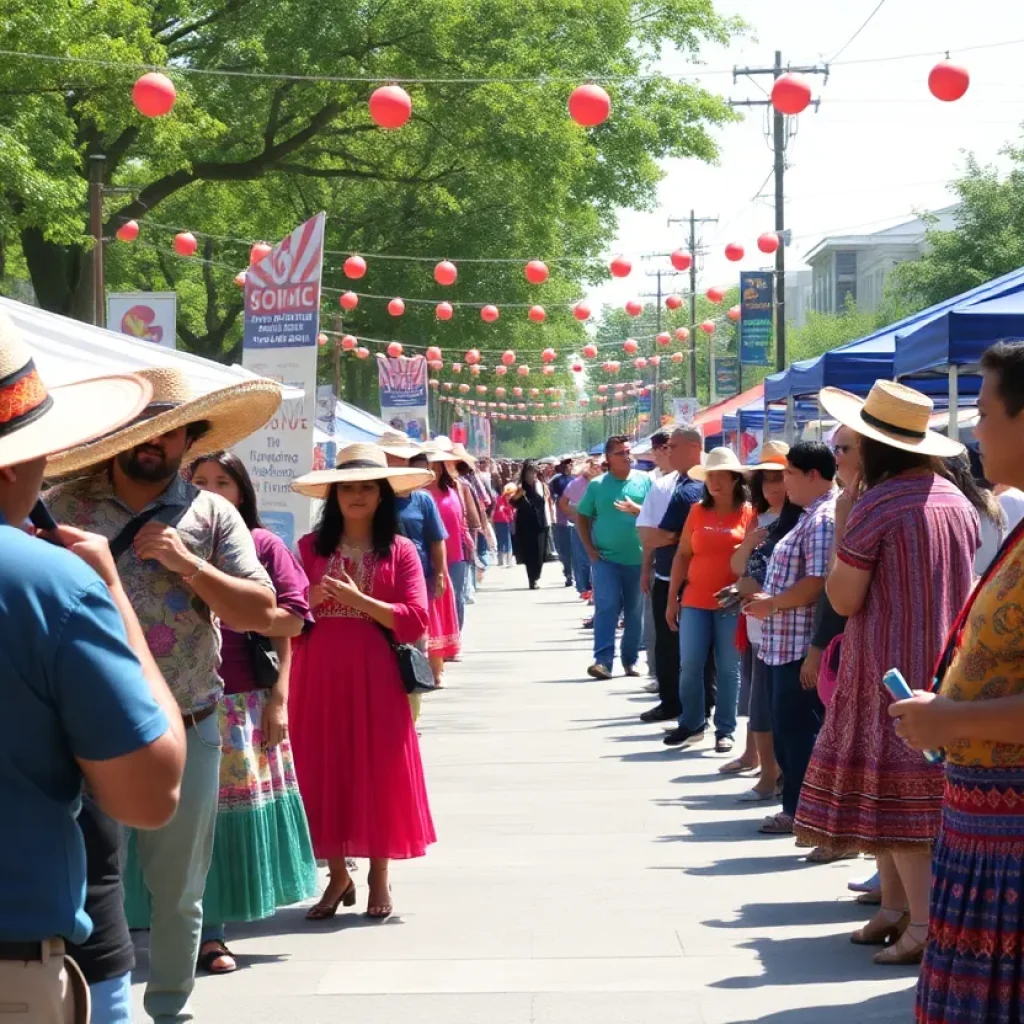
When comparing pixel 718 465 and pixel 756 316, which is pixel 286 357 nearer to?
pixel 718 465

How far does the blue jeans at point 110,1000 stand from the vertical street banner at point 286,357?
6478 mm

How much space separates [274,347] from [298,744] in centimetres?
407

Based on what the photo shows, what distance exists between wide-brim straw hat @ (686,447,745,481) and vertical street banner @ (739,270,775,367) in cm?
2387

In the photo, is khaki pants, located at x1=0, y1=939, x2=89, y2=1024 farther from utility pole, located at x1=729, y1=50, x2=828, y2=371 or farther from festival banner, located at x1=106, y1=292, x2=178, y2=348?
utility pole, located at x1=729, y1=50, x2=828, y2=371

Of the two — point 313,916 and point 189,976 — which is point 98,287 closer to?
point 313,916

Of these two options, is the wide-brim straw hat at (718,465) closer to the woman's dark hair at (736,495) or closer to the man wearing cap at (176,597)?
the woman's dark hair at (736,495)

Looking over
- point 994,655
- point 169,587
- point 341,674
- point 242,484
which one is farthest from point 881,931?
point 994,655

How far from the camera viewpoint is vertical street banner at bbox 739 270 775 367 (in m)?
35.5

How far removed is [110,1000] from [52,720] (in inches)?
49.0

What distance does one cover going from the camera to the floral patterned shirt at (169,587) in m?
5.41

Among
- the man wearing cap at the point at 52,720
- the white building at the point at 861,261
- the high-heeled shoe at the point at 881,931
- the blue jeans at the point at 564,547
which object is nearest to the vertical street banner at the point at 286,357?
the high-heeled shoe at the point at 881,931

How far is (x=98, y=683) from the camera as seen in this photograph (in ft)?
8.27

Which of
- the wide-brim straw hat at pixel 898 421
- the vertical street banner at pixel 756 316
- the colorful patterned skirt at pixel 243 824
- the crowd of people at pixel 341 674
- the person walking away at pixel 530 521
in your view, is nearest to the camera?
the crowd of people at pixel 341 674

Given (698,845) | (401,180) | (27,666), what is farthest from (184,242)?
(27,666)
